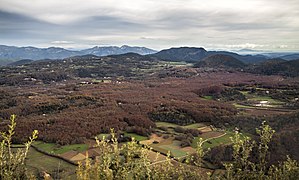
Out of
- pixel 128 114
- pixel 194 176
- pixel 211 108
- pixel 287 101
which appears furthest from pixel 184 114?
pixel 194 176

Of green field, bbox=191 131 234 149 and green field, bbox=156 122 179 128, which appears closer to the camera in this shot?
green field, bbox=191 131 234 149

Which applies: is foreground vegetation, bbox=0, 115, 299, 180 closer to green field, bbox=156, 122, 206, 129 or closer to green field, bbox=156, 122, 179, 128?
green field, bbox=156, 122, 206, 129

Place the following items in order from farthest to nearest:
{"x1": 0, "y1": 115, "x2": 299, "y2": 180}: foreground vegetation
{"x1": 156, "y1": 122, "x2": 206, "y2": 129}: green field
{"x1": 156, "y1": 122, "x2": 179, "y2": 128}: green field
→ {"x1": 156, "y1": 122, "x2": 179, "y2": 128}: green field < {"x1": 156, "y1": 122, "x2": 206, "y2": 129}: green field < {"x1": 0, "y1": 115, "x2": 299, "y2": 180}: foreground vegetation

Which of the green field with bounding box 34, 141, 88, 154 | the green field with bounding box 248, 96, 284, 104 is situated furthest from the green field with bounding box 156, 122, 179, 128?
the green field with bounding box 248, 96, 284, 104

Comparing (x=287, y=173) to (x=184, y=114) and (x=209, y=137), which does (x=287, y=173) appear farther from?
(x=184, y=114)

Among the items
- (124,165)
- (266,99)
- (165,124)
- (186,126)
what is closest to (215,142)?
(186,126)
